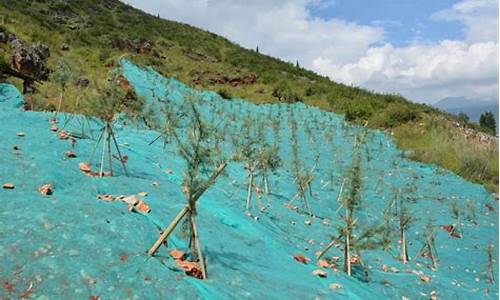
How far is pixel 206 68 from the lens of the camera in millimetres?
27891

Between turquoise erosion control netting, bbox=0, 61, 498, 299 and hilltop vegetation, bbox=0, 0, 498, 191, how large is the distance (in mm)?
5020

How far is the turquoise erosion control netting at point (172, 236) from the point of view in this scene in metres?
3.64

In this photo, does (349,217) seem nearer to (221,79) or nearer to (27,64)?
(27,64)

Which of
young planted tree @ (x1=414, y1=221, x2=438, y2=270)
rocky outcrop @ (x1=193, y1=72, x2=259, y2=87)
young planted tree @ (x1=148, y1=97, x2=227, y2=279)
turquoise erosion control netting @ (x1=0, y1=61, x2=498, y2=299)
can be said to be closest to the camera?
turquoise erosion control netting @ (x1=0, y1=61, x2=498, y2=299)

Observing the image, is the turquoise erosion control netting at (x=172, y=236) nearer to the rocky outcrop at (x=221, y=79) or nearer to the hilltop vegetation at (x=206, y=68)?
the hilltop vegetation at (x=206, y=68)

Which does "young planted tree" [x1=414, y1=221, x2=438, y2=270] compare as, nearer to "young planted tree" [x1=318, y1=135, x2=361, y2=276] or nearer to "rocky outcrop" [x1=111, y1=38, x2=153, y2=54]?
"young planted tree" [x1=318, y1=135, x2=361, y2=276]

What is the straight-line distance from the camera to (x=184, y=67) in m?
27.4

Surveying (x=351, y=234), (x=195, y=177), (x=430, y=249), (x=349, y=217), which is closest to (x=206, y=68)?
(x=430, y=249)

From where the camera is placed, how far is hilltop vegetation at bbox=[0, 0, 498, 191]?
677 inches

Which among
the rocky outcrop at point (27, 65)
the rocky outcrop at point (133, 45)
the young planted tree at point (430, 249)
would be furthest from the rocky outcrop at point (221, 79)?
the young planted tree at point (430, 249)

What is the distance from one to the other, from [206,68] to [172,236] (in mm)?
23913

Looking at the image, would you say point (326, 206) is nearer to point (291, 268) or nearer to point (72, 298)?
point (291, 268)

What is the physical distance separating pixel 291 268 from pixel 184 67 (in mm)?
23459

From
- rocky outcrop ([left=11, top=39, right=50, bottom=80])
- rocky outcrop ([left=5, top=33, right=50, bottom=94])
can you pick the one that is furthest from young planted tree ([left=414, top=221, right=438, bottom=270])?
rocky outcrop ([left=11, top=39, right=50, bottom=80])
